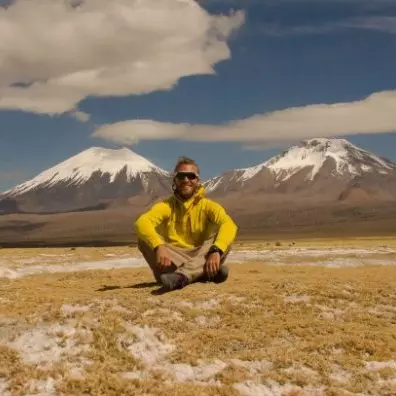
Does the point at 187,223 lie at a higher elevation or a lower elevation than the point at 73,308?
higher

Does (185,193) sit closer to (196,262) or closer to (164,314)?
(196,262)

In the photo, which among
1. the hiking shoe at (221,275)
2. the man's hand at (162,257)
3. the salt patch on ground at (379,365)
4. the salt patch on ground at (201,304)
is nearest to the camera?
the salt patch on ground at (379,365)

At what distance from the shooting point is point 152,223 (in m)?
11.1

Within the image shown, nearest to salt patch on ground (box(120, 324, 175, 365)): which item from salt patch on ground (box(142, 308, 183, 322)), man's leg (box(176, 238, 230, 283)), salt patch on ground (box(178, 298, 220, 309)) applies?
salt patch on ground (box(142, 308, 183, 322))

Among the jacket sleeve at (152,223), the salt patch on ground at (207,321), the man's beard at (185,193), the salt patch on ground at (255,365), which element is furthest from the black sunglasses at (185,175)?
the salt patch on ground at (255,365)

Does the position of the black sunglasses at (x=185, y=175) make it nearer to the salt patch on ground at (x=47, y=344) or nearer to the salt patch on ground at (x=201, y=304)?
the salt patch on ground at (x=201, y=304)

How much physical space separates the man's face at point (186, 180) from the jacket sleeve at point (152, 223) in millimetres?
490

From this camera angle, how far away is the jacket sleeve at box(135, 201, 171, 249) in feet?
35.5

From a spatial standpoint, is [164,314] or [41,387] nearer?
[41,387]

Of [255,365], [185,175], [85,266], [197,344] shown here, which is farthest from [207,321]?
[85,266]

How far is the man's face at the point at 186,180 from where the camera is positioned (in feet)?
36.0

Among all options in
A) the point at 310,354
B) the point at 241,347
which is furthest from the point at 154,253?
the point at 310,354

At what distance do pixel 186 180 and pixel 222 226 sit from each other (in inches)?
45.2

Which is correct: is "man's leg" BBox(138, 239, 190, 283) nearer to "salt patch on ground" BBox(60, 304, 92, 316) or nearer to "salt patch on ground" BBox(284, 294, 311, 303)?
"salt patch on ground" BBox(60, 304, 92, 316)
